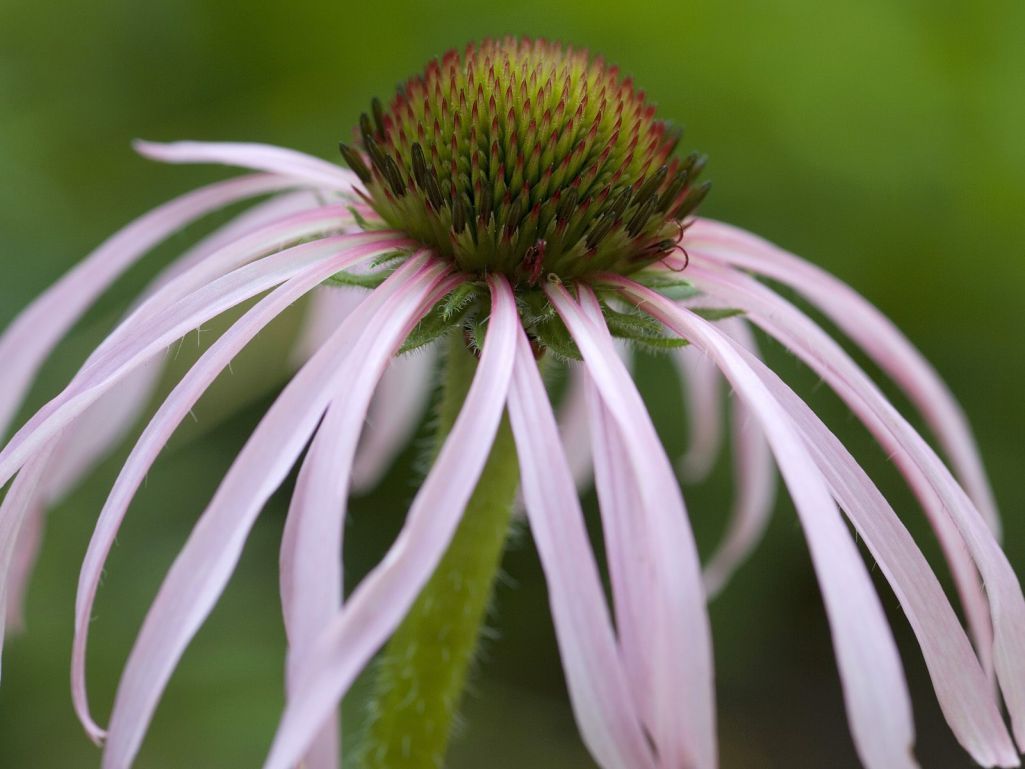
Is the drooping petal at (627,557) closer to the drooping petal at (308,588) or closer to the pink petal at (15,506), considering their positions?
the drooping petal at (308,588)

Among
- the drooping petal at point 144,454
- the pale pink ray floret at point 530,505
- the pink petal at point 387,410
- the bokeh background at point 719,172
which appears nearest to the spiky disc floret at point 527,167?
the pale pink ray floret at point 530,505

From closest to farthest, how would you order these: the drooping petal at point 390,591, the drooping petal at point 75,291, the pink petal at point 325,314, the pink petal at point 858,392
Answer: the drooping petal at point 390,591, the pink petal at point 858,392, the drooping petal at point 75,291, the pink petal at point 325,314

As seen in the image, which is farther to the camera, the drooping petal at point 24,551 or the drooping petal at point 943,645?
the drooping petal at point 24,551

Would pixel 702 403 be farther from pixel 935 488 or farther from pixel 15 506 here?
pixel 15 506

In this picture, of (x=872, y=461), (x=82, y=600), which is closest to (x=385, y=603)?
(x=82, y=600)

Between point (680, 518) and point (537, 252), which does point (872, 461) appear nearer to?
point (537, 252)
